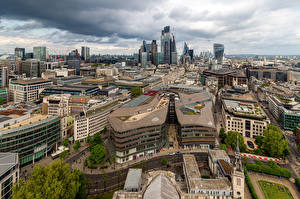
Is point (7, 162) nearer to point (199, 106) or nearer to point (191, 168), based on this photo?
point (191, 168)

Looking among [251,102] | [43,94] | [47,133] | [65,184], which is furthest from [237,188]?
[43,94]

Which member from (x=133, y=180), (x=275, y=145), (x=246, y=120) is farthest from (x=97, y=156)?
(x=246, y=120)

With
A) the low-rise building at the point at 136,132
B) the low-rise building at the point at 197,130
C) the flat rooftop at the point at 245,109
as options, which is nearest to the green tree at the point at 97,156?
the low-rise building at the point at 136,132

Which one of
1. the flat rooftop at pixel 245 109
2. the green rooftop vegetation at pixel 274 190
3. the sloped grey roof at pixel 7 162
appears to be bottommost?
the green rooftop vegetation at pixel 274 190

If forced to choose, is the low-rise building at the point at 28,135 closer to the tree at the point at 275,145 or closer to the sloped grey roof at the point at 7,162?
the sloped grey roof at the point at 7,162

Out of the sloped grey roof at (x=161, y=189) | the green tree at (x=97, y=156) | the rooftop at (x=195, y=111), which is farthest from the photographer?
the rooftop at (x=195, y=111)

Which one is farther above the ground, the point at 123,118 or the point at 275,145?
the point at 123,118

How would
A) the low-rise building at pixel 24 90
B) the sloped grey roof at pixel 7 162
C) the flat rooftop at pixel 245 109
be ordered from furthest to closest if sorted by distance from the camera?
the low-rise building at pixel 24 90 → the flat rooftop at pixel 245 109 → the sloped grey roof at pixel 7 162
